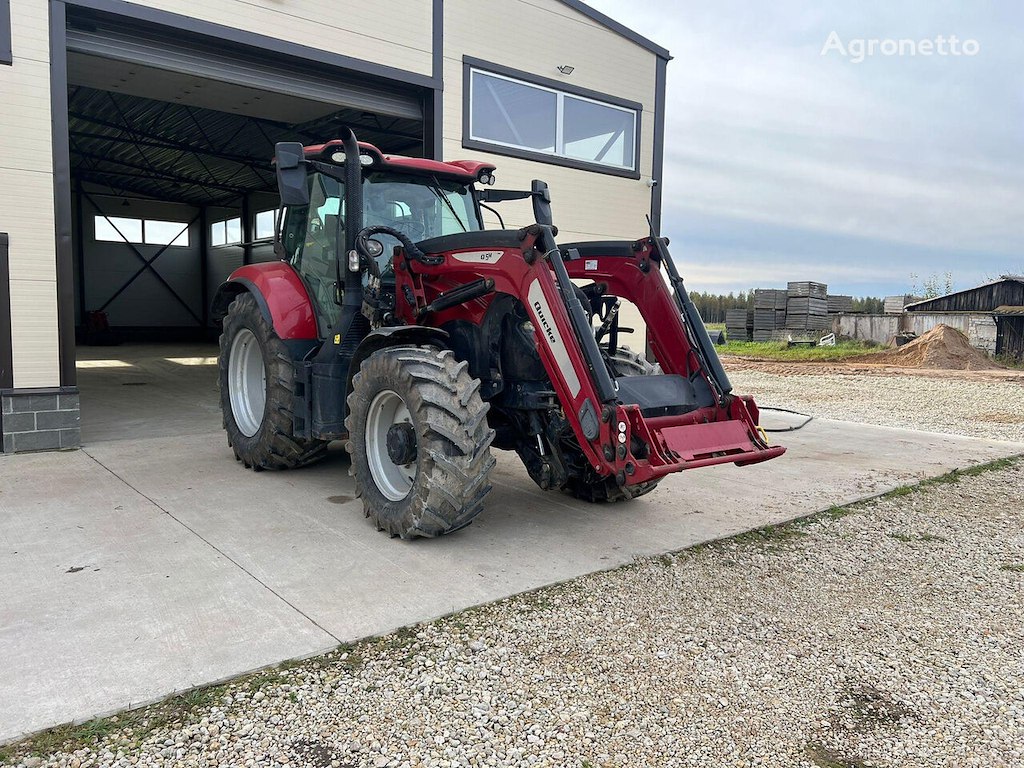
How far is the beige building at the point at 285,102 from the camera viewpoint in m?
6.73

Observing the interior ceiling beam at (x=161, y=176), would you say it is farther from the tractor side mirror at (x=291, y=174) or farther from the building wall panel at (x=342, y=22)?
the tractor side mirror at (x=291, y=174)

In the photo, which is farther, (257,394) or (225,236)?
(225,236)

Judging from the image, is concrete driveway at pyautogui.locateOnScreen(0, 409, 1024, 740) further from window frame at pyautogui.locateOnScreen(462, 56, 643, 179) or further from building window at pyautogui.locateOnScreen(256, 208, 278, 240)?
building window at pyautogui.locateOnScreen(256, 208, 278, 240)

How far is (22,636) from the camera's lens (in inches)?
127

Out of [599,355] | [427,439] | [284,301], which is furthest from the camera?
[284,301]

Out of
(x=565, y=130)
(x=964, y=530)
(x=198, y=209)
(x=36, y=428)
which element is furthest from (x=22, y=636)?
(x=198, y=209)

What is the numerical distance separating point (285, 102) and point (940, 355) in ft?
64.8

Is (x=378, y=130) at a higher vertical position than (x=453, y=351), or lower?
higher

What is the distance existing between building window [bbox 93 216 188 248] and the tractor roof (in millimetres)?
20737

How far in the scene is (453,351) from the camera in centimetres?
500

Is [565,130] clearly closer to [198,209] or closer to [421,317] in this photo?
[421,317]

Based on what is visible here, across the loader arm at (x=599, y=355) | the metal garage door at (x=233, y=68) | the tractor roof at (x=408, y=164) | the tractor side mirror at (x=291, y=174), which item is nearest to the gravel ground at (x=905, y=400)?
the loader arm at (x=599, y=355)

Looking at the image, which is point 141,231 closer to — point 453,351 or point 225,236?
point 225,236

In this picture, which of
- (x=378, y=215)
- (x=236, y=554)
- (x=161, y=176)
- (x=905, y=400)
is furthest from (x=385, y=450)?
(x=161, y=176)
